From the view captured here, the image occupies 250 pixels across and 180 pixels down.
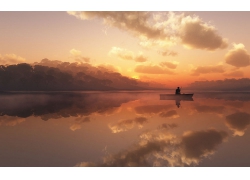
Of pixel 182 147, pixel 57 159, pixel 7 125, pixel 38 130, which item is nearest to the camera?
pixel 57 159

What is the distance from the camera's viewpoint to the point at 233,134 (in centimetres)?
1661

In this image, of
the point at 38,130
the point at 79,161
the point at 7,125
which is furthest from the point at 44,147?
the point at 7,125

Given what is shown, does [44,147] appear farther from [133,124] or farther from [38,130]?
[133,124]

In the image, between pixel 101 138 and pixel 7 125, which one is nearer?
pixel 101 138

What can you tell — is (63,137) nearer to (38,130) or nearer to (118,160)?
(38,130)

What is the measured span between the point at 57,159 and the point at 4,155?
357 centimetres

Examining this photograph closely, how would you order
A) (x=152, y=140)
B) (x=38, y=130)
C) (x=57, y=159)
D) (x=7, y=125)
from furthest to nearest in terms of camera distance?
(x=7, y=125), (x=38, y=130), (x=152, y=140), (x=57, y=159)

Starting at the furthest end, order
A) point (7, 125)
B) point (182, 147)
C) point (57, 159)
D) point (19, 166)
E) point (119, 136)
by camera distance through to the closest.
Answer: point (7, 125) → point (119, 136) → point (182, 147) → point (57, 159) → point (19, 166)

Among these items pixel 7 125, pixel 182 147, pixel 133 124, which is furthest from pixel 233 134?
pixel 7 125

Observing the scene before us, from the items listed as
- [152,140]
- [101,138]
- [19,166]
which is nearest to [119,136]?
[101,138]

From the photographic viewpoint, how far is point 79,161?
1143cm

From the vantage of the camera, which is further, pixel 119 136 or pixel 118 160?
pixel 119 136

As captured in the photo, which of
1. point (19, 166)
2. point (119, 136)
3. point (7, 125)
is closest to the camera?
point (19, 166)

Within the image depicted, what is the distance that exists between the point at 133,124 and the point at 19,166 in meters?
12.1
